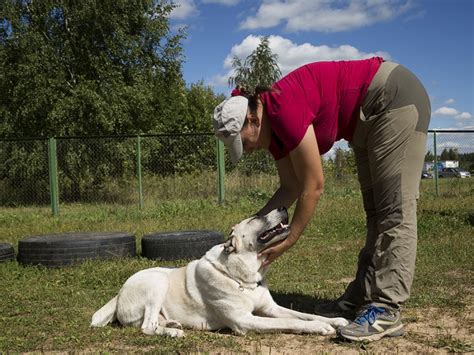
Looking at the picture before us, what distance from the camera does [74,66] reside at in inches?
721

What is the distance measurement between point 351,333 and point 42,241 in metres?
4.87

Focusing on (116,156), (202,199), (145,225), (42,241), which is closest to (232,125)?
(42,241)

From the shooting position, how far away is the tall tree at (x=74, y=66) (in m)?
17.4

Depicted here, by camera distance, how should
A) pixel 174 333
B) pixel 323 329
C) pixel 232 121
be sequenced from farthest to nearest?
pixel 174 333 → pixel 323 329 → pixel 232 121

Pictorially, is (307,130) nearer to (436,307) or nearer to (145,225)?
(436,307)

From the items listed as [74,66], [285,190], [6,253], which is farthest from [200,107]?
[285,190]

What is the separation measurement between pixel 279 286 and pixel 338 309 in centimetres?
117

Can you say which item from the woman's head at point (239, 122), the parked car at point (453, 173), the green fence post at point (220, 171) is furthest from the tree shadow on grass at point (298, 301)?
the parked car at point (453, 173)

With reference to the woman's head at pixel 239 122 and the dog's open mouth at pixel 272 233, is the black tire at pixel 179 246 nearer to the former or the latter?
the dog's open mouth at pixel 272 233

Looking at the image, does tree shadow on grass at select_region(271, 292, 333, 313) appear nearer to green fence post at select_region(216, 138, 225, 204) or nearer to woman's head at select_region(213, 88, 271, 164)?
woman's head at select_region(213, 88, 271, 164)

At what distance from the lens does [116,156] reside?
48.8ft

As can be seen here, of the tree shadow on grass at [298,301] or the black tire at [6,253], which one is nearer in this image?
the tree shadow on grass at [298,301]

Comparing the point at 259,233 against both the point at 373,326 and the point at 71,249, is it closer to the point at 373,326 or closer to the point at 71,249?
the point at 373,326

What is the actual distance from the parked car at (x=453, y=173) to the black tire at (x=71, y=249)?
11.6m
